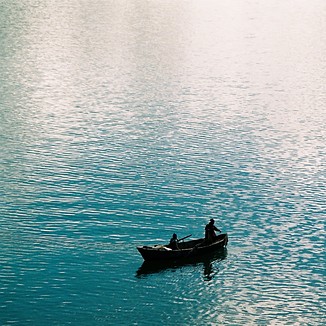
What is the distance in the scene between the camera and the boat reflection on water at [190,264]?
5194cm

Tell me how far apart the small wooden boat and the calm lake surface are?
853mm

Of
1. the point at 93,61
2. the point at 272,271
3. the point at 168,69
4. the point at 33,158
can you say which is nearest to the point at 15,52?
the point at 93,61

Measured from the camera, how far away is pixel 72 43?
142 m

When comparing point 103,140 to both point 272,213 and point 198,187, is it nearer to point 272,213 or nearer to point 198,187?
point 198,187

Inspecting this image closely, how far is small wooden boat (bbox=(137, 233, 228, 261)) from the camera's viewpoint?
52.1 meters

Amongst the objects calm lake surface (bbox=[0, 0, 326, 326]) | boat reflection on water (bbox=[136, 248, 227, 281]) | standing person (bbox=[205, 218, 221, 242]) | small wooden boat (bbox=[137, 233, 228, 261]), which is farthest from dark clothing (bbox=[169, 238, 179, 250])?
standing person (bbox=[205, 218, 221, 242])

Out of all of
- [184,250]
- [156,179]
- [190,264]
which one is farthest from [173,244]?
[156,179]

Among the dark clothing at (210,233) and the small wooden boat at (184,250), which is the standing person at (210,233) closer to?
the dark clothing at (210,233)

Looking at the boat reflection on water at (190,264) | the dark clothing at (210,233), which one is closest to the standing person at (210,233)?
the dark clothing at (210,233)

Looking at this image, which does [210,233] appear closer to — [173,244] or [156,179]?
[173,244]

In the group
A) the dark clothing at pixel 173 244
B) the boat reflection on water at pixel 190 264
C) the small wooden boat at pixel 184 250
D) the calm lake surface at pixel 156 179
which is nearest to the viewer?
the calm lake surface at pixel 156 179

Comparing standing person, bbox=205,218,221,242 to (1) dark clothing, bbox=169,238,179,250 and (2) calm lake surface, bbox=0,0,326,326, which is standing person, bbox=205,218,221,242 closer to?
(2) calm lake surface, bbox=0,0,326,326

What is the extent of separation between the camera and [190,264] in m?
53.8

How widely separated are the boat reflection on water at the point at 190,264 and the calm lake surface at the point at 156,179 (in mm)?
167
